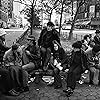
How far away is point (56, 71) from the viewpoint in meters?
5.61

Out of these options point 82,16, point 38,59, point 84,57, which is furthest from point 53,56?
point 82,16

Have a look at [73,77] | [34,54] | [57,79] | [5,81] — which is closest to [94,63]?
[73,77]

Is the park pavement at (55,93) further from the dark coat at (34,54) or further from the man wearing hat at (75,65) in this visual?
the dark coat at (34,54)

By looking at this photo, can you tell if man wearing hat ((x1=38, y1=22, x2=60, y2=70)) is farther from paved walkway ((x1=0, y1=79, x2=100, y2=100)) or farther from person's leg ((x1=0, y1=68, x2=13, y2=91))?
person's leg ((x1=0, y1=68, x2=13, y2=91))

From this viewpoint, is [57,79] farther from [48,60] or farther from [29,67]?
[29,67]

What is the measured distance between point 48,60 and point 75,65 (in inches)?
40.2

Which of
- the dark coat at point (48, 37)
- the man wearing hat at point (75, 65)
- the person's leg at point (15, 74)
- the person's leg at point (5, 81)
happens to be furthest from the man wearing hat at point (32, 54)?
the person's leg at point (5, 81)

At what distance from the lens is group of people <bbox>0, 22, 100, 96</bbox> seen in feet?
16.7

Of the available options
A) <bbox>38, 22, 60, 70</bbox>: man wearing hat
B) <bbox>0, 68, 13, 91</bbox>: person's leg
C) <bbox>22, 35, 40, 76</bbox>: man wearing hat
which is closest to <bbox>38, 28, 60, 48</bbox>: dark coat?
<bbox>38, 22, 60, 70</bbox>: man wearing hat

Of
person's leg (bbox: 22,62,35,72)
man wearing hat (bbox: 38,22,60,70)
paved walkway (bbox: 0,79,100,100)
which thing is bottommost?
paved walkway (bbox: 0,79,100,100)

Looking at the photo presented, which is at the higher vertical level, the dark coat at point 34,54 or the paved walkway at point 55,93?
the dark coat at point 34,54

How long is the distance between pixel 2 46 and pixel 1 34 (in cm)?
53

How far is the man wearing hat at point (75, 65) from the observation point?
5.18m

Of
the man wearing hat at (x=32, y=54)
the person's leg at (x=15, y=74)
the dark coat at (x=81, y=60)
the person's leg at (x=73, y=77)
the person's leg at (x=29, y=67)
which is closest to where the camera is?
the person's leg at (x=15, y=74)
